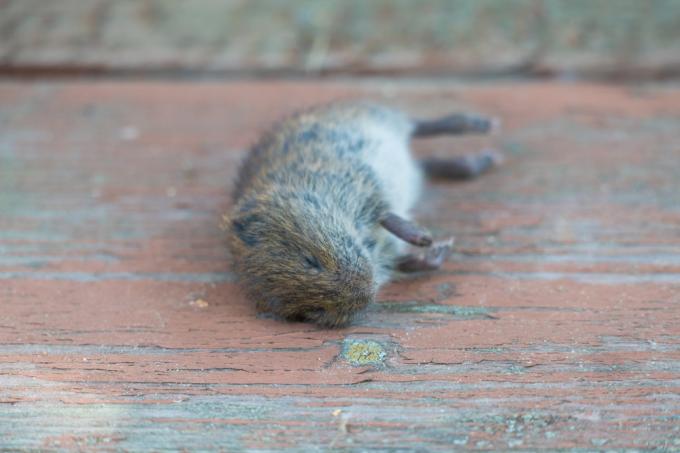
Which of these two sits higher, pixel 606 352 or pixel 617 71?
pixel 617 71

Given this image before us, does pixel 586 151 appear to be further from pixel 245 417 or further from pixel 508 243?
pixel 245 417

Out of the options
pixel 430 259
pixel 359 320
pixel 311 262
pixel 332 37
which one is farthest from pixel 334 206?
pixel 332 37

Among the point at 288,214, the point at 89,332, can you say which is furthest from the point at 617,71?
the point at 89,332

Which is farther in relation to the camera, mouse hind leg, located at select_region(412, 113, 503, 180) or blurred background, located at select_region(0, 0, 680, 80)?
blurred background, located at select_region(0, 0, 680, 80)

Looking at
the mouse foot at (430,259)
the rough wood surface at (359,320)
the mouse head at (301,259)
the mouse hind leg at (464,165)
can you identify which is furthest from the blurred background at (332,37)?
the mouse foot at (430,259)

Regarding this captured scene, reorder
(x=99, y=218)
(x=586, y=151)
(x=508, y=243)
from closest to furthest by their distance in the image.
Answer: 1. (x=508, y=243)
2. (x=99, y=218)
3. (x=586, y=151)

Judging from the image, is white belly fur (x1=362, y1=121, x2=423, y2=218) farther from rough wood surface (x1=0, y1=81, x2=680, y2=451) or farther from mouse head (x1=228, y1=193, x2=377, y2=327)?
mouse head (x1=228, y1=193, x2=377, y2=327)

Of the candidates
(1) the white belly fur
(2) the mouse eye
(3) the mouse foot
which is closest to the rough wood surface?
(3) the mouse foot
